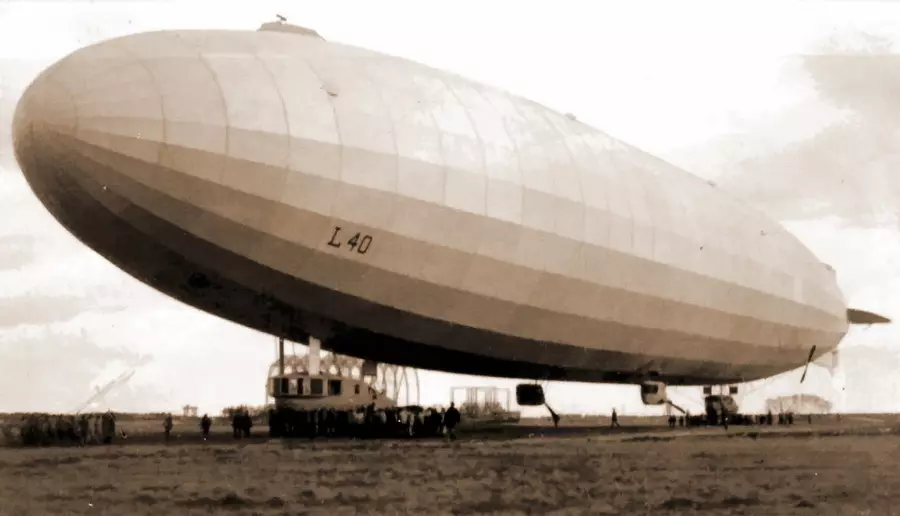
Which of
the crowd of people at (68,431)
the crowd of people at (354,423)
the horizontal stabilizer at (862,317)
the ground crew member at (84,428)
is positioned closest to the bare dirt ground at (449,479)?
the crowd of people at (354,423)

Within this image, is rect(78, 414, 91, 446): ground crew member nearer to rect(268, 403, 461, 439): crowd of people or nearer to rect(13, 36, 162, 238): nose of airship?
rect(268, 403, 461, 439): crowd of people

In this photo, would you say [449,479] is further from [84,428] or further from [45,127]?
[84,428]

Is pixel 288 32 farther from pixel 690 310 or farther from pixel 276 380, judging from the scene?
pixel 690 310

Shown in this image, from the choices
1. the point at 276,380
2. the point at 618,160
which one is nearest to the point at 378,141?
the point at 276,380

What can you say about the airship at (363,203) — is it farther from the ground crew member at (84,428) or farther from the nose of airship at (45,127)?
the ground crew member at (84,428)

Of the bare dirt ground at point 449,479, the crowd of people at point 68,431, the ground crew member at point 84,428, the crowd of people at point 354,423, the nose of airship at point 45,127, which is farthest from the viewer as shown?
the crowd of people at point 68,431

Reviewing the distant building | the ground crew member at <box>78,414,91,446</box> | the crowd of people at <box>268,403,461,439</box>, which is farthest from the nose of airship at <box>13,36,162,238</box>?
the distant building

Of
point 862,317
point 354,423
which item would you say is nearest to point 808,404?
point 862,317
